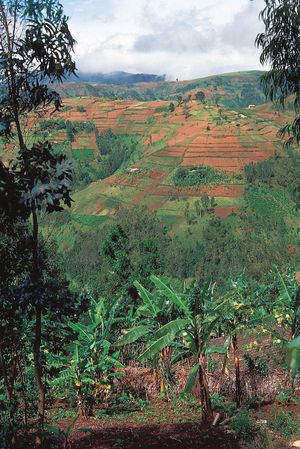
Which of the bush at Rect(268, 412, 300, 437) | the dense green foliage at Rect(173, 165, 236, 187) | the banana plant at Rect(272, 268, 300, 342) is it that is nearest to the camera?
the bush at Rect(268, 412, 300, 437)

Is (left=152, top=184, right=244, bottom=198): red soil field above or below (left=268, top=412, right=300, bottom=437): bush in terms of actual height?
below

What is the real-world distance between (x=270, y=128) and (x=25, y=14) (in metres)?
138

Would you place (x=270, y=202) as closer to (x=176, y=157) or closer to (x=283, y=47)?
(x=176, y=157)

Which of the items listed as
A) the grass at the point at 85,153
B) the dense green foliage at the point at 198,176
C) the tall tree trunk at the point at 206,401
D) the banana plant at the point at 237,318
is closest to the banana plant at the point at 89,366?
the tall tree trunk at the point at 206,401

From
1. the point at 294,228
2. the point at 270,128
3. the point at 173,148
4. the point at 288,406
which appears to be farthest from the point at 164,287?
the point at 270,128

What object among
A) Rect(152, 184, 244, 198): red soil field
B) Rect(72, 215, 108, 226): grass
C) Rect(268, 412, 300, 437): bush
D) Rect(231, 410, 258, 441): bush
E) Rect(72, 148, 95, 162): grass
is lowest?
Rect(72, 215, 108, 226): grass

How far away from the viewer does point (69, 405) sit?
10297 mm

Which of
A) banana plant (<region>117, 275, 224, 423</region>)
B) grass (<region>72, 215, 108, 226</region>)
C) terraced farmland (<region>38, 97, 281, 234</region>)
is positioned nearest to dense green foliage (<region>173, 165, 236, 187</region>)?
terraced farmland (<region>38, 97, 281, 234</region>)

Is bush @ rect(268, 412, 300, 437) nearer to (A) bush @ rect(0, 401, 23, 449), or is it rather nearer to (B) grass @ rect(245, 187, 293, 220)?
(A) bush @ rect(0, 401, 23, 449)

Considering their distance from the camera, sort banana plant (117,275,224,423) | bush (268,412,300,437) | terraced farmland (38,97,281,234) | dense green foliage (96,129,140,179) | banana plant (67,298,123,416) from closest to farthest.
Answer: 1. bush (268,412,300,437)
2. banana plant (117,275,224,423)
3. banana plant (67,298,123,416)
4. terraced farmland (38,97,281,234)
5. dense green foliage (96,129,140,179)

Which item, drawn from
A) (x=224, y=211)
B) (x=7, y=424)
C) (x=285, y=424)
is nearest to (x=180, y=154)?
(x=224, y=211)

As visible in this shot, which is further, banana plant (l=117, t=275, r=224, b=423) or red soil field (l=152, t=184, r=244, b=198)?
red soil field (l=152, t=184, r=244, b=198)

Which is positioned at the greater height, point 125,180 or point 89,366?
point 89,366

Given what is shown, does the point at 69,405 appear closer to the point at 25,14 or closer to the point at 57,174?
the point at 57,174
